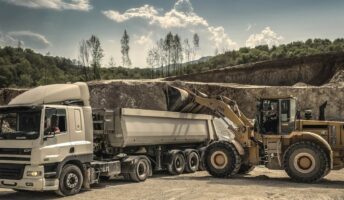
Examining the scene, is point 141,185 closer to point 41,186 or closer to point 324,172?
point 41,186

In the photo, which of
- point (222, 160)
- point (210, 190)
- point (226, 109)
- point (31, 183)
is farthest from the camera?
point (226, 109)

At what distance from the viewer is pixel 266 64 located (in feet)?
176

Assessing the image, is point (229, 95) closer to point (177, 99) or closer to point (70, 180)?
point (177, 99)

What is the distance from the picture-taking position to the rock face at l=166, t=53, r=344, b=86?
49750 mm

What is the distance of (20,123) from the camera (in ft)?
40.4

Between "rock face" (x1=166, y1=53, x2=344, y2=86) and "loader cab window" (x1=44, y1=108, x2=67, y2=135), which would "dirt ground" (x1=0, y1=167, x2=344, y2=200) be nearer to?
"loader cab window" (x1=44, y1=108, x2=67, y2=135)

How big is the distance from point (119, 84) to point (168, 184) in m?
25.5

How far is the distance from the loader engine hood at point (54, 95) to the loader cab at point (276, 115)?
6270 millimetres

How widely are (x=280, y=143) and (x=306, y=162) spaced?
1.23 meters

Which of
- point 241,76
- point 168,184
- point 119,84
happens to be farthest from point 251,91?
point 168,184

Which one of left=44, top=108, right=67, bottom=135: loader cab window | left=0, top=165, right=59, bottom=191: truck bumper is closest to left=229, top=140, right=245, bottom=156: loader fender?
left=44, top=108, right=67, bottom=135: loader cab window

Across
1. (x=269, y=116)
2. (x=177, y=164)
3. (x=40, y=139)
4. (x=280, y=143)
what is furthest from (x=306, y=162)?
(x=40, y=139)

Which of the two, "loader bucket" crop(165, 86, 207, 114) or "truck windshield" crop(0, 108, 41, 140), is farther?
"loader bucket" crop(165, 86, 207, 114)

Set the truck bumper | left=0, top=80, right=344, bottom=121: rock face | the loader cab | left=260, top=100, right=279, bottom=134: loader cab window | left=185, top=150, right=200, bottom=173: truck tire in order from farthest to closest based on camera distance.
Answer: left=0, top=80, right=344, bottom=121: rock face, left=185, top=150, right=200, bottom=173: truck tire, left=260, top=100, right=279, bottom=134: loader cab window, the loader cab, the truck bumper
